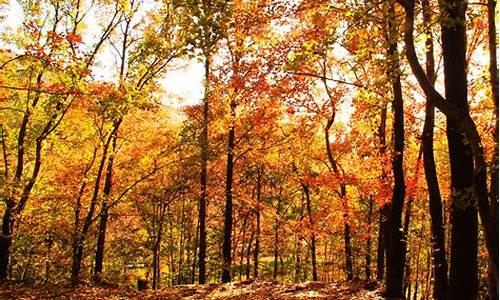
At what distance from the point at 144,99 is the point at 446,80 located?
33.6ft

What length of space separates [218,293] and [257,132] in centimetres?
950

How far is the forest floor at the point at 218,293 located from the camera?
45.3ft

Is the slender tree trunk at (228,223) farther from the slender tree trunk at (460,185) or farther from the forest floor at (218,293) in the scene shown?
the slender tree trunk at (460,185)

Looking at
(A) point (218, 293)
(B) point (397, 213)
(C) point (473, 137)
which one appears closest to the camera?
(C) point (473, 137)

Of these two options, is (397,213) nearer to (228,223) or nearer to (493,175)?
(493,175)

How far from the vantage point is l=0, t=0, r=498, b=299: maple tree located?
7.01m

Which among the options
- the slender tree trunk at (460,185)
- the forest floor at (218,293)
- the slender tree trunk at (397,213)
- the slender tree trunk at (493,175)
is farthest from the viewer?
the forest floor at (218,293)

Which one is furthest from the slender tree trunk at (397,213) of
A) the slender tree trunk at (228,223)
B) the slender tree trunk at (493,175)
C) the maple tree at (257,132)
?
the slender tree trunk at (228,223)

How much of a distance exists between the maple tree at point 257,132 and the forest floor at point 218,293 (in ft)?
0.70

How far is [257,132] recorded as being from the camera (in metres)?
23.2

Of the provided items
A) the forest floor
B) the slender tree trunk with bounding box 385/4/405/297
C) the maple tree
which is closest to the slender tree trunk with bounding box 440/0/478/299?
the maple tree

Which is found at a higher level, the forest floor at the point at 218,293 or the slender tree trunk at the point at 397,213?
the slender tree trunk at the point at 397,213

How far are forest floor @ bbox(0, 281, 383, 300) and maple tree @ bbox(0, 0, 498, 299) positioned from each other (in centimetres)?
21

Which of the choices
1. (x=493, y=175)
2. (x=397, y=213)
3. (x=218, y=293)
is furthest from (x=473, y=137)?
(x=218, y=293)
